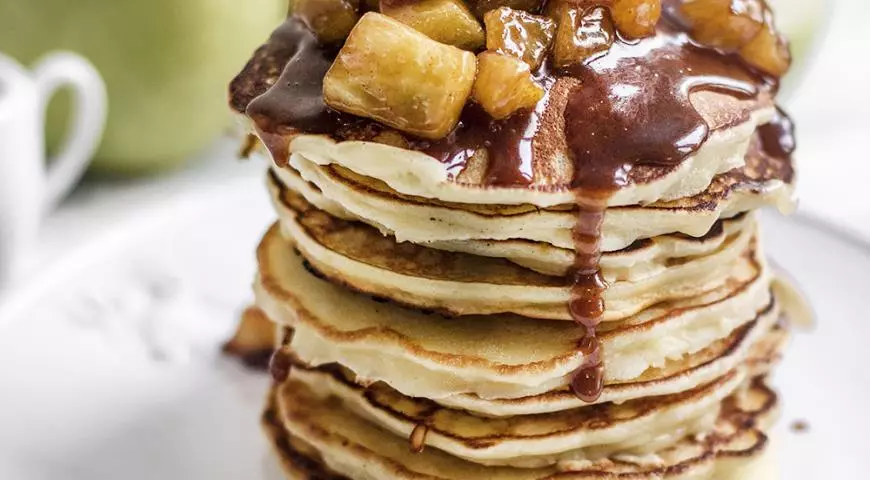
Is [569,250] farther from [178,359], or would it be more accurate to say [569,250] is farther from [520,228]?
[178,359]

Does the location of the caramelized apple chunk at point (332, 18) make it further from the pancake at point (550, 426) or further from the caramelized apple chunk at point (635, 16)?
the pancake at point (550, 426)

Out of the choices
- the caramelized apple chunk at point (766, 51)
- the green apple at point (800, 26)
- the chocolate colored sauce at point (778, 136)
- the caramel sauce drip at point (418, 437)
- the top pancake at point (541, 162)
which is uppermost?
the caramelized apple chunk at point (766, 51)

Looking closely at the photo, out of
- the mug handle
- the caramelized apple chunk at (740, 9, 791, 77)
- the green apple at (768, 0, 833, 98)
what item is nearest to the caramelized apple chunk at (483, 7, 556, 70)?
the caramelized apple chunk at (740, 9, 791, 77)

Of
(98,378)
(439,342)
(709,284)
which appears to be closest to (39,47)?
(98,378)

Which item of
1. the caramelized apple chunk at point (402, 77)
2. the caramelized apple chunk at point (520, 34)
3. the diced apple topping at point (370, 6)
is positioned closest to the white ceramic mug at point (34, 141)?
the diced apple topping at point (370, 6)

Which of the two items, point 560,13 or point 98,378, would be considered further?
point 98,378

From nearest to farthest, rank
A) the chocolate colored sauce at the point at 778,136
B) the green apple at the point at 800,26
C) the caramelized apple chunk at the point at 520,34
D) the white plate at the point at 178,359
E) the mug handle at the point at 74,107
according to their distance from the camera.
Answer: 1. the caramelized apple chunk at the point at 520,34
2. the chocolate colored sauce at the point at 778,136
3. the white plate at the point at 178,359
4. the mug handle at the point at 74,107
5. the green apple at the point at 800,26

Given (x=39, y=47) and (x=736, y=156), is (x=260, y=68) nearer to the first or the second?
(x=736, y=156)
